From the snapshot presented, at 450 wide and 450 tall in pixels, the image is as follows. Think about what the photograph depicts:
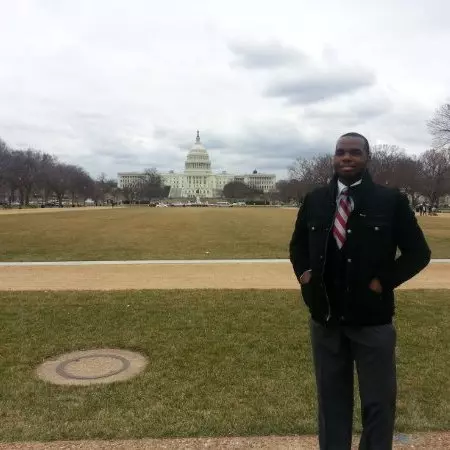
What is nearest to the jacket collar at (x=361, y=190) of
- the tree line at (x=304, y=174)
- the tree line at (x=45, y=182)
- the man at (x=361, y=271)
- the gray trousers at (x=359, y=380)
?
the man at (x=361, y=271)

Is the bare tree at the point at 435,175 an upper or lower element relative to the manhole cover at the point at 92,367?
upper

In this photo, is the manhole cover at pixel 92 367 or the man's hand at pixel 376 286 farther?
the manhole cover at pixel 92 367

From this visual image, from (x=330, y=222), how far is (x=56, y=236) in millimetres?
25208

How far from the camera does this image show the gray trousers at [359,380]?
10.4ft

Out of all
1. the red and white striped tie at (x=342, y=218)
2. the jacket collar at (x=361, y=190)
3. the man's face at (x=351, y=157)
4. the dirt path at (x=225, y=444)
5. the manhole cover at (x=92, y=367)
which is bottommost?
the manhole cover at (x=92, y=367)

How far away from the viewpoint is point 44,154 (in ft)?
406

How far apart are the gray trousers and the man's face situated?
989mm

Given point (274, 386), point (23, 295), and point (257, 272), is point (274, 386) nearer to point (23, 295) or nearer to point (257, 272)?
point (23, 295)

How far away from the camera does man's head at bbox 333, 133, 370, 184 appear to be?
3.20m

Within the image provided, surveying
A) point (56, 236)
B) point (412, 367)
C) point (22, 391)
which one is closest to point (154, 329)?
point (22, 391)

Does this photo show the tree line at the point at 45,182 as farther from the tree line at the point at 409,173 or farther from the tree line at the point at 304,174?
the tree line at the point at 409,173

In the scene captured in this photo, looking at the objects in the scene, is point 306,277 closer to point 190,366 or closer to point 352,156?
point 352,156

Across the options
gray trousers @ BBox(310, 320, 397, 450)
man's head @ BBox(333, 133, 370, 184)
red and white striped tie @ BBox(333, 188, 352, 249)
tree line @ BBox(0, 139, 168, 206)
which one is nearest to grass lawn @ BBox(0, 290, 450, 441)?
gray trousers @ BBox(310, 320, 397, 450)

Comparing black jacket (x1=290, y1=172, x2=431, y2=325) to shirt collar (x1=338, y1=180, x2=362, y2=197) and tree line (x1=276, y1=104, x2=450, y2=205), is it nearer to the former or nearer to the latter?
shirt collar (x1=338, y1=180, x2=362, y2=197)
